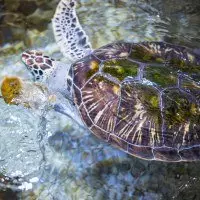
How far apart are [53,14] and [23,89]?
117 centimetres

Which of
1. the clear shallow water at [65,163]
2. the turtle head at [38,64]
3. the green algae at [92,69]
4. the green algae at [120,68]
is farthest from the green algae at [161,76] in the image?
the turtle head at [38,64]

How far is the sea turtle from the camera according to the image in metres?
2.85

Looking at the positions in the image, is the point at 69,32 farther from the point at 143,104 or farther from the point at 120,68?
the point at 143,104

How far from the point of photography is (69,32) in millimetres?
3826

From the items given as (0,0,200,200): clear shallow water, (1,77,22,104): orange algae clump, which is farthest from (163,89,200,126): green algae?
(1,77,22,104): orange algae clump

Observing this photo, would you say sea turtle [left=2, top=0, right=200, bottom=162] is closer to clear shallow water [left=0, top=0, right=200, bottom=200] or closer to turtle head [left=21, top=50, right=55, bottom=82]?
turtle head [left=21, top=50, right=55, bottom=82]

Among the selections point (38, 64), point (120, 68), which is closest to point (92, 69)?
point (120, 68)

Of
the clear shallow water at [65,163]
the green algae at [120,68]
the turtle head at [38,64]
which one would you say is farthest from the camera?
the turtle head at [38,64]

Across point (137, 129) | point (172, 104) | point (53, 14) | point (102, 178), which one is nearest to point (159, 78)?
point (172, 104)

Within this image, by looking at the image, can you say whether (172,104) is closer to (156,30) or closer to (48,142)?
(48,142)

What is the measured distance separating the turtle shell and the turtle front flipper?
24.5 inches

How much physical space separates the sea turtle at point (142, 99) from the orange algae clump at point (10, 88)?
0.64 metres

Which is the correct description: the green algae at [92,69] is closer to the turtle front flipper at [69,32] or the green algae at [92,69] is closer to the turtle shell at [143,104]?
the turtle shell at [143,104]

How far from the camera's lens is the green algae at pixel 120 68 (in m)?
2.95
